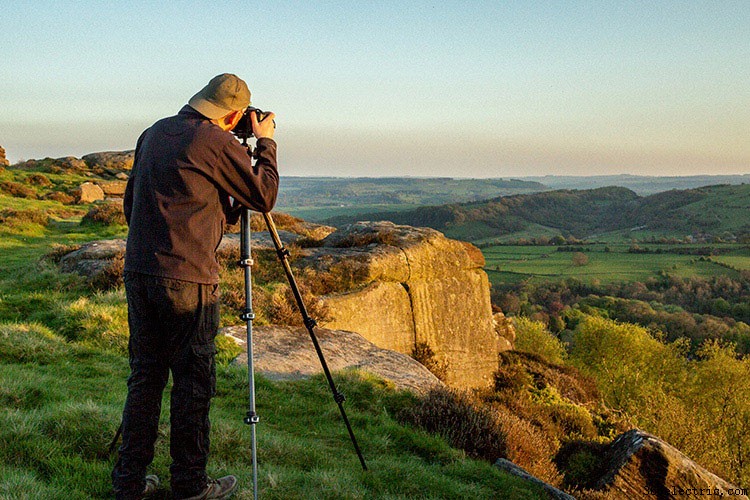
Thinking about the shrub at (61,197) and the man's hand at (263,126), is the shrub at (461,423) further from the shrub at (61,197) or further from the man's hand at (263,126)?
the shrub at (61,197)

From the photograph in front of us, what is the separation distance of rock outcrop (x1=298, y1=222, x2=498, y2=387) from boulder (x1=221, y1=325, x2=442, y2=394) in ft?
4.55

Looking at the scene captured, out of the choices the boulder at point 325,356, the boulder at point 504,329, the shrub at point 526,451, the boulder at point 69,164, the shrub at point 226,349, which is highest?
the boulder at point 69,164

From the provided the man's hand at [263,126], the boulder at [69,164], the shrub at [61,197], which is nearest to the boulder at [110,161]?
the boulder at [69,164]

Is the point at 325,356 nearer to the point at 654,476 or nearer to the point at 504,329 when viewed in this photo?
the point at 654,476

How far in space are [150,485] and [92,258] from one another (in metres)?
10.1

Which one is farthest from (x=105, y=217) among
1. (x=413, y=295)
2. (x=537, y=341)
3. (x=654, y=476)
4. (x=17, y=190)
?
(x=537, y=341)

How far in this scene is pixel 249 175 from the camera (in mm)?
3768

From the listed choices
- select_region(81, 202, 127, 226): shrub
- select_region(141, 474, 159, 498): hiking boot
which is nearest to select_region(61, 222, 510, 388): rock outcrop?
select_region(141, 474, 159, 498): hiking boot

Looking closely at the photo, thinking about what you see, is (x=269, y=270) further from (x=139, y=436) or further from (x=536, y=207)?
(x=536, y=207)

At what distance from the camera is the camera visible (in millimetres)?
4312

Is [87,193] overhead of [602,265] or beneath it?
overhead

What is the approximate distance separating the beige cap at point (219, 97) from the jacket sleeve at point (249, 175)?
1.19 feet

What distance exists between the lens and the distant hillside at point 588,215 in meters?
116

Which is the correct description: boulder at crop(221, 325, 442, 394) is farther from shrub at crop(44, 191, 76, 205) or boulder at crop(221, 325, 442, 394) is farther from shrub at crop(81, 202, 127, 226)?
shrub at crop(44, 191, 76, 205)
